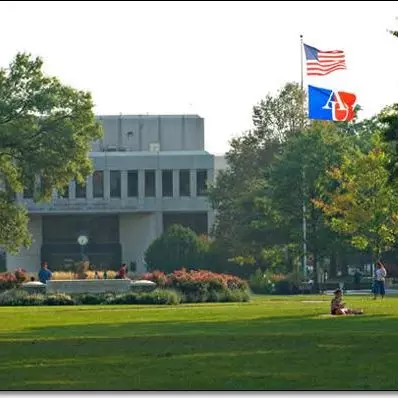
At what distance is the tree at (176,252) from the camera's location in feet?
333

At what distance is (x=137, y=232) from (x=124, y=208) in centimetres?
360

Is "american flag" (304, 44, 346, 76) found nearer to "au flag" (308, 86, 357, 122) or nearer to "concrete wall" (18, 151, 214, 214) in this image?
"au flag" (308, 86, 357, 122)

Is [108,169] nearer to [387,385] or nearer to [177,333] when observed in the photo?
[177,333]

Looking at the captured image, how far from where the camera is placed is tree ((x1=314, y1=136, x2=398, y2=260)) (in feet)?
237

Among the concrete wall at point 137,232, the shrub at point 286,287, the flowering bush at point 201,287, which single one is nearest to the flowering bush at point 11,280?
the flowering bush at point 201,287

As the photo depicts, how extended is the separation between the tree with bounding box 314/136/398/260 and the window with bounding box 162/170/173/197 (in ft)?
177

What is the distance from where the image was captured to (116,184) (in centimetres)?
13225

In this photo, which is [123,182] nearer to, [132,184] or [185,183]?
[132,184]

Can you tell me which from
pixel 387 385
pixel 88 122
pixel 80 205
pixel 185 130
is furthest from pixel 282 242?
pixel 387 385

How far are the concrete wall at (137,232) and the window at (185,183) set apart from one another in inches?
125

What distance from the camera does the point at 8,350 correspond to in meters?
27.3

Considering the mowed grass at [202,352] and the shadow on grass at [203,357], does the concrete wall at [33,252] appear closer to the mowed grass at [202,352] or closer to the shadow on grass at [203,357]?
the mowed grass at [202,352]

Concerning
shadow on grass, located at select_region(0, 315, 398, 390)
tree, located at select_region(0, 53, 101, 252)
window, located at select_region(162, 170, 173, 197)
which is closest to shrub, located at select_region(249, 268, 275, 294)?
tree, located at select_region(0, 53, 101, 252)

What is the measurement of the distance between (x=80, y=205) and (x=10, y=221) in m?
62.5
